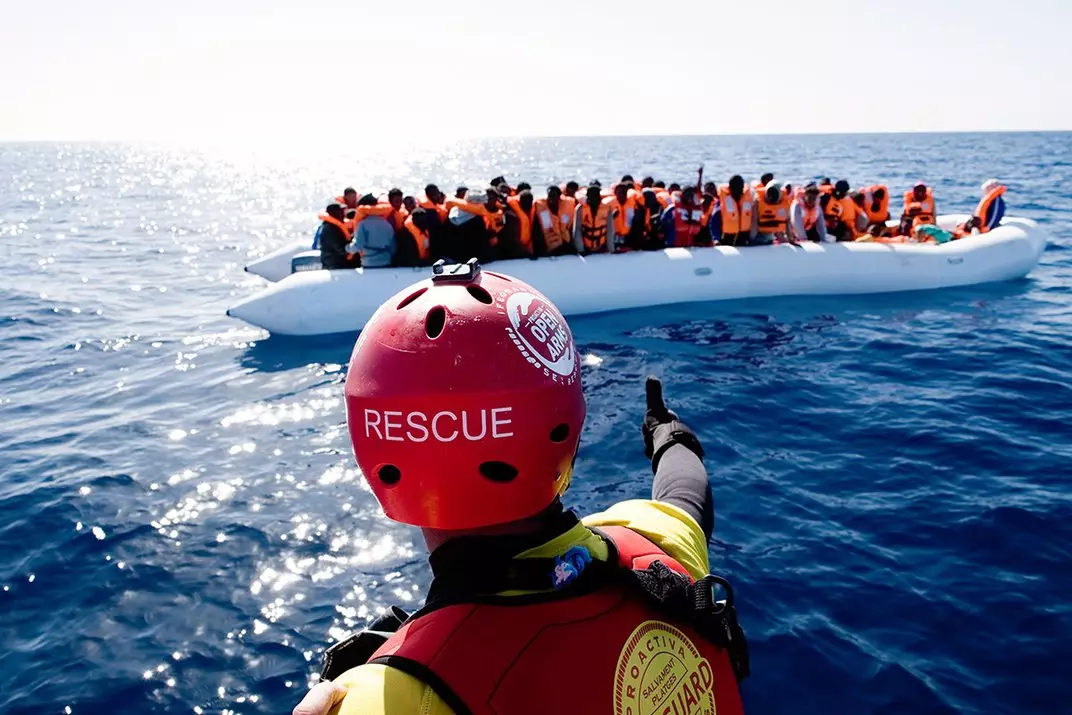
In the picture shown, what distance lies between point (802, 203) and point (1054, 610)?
954 cm

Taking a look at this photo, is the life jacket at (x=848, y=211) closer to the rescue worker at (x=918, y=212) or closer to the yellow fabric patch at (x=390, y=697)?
the rescue worker at (x=918, y=212)

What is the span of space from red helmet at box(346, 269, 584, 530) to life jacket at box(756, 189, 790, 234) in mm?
12124

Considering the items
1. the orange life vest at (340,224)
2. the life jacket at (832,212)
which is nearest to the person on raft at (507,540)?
the orange life vest at (340,224)

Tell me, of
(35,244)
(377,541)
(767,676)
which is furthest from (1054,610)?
(35,244)

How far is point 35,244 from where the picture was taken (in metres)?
20.7

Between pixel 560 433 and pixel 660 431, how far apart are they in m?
0.87

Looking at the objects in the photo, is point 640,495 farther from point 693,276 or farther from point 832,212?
point 832,212

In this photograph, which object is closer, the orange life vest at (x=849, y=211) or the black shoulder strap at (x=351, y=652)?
the black shoulder strap at (x=351, y=652)

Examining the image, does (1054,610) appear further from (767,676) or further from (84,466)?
(84,466)

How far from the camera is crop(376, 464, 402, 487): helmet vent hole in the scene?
141cm

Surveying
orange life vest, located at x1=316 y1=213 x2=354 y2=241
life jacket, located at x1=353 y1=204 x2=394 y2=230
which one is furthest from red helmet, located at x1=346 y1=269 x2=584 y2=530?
orange life vest, located at x1=316 y1=213 x2=354 y2=241

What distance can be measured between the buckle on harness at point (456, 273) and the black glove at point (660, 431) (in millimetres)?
797

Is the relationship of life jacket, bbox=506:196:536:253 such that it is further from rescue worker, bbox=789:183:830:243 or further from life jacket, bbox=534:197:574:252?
rescue worker, bbox=789:183:830:243

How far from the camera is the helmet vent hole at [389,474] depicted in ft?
4.63
